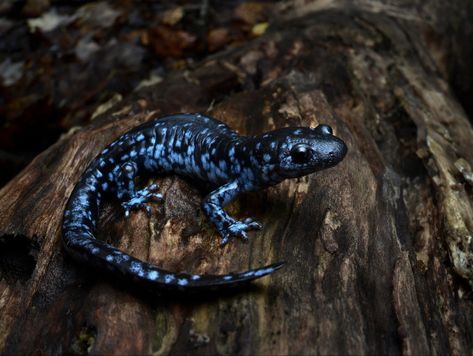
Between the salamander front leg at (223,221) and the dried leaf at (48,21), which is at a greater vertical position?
the salamander front leg at (223,221)

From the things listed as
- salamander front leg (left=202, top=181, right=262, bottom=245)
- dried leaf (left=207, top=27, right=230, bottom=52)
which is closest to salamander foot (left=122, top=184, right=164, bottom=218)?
salamander front leg (left=202, top=181, right=262, bottom=245)

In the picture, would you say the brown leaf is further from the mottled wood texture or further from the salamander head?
the salamander head

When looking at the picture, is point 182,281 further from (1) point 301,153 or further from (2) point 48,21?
(2) point 48,21

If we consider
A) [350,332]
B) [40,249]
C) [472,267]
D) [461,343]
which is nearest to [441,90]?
[472,267]

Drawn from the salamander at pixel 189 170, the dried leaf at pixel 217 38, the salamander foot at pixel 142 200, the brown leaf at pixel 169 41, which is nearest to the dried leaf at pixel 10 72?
the brown leaf at pixel 169 41

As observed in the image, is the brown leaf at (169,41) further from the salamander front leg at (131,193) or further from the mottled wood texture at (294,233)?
the salamander front leg at (131,193)

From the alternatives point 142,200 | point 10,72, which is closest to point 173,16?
point 10,72

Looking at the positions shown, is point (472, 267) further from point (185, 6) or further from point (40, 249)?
point (185, 6)

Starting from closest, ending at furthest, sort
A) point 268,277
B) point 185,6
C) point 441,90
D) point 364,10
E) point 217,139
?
1. point 268,277
2. point 217,139
3. point 441,90
4. point 364,10
5. point 185,6
